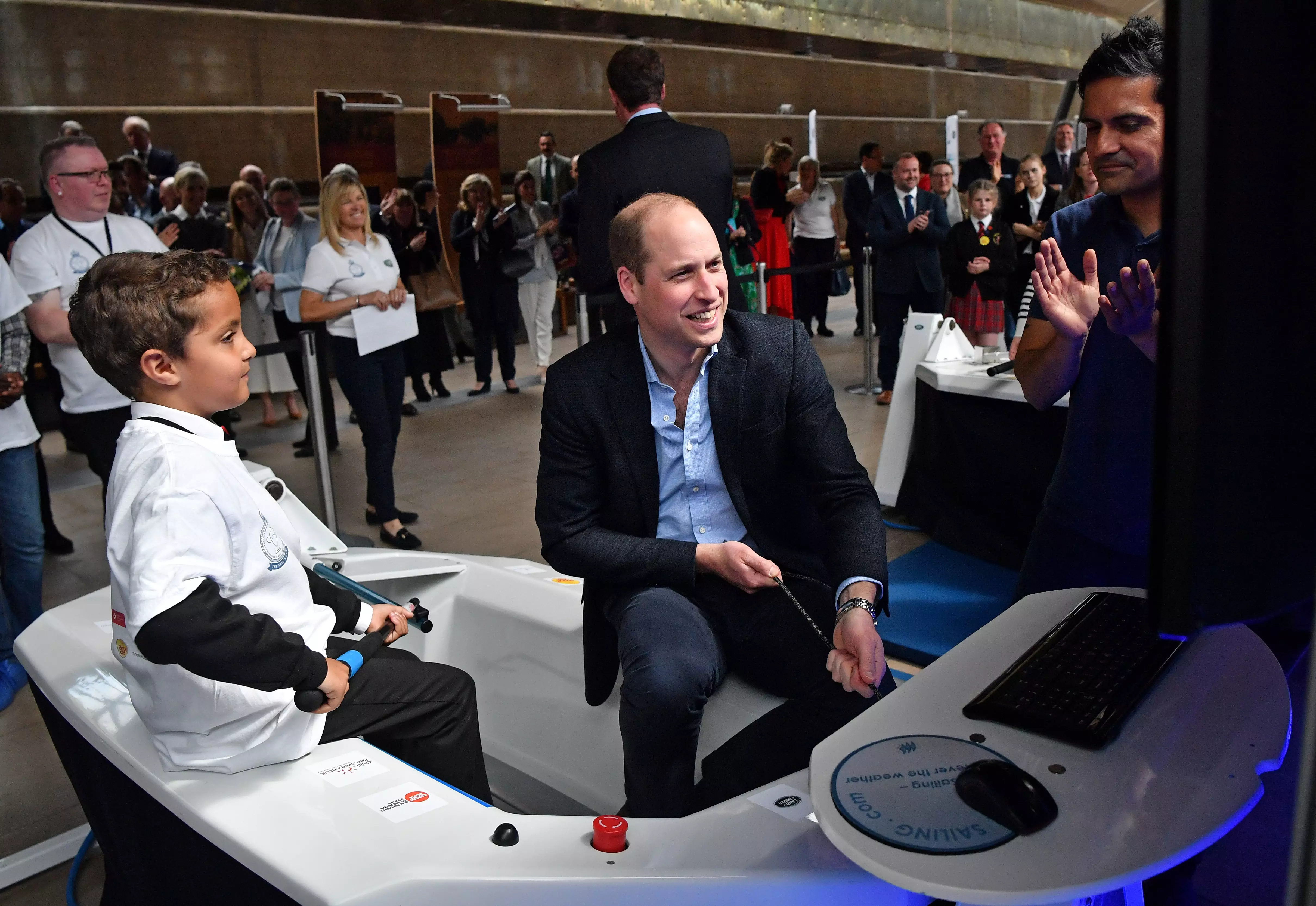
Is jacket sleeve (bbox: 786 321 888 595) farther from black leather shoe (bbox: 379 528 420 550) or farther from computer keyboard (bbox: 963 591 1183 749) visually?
black leather shoe (bbox: 379 528 420 550)

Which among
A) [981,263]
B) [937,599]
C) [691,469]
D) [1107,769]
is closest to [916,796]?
[1107,769]

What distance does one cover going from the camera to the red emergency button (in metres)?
1.17

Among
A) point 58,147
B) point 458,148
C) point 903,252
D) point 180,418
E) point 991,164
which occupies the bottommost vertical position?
point 180,418

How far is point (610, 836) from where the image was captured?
1176 mm

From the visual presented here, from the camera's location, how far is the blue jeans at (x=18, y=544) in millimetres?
2939

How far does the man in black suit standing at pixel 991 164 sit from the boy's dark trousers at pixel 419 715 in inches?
226

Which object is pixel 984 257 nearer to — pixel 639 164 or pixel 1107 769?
pixel 639 164

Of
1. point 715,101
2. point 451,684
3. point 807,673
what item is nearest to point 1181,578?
point 807,673

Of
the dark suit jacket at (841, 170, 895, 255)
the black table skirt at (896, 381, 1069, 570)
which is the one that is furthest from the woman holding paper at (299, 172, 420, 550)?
the dark suit jacket at (841, 170, 895, 255)

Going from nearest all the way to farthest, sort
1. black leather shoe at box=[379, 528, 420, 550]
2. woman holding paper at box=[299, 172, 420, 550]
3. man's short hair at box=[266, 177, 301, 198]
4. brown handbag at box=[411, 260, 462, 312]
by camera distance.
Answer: woman holding paper at box=[299, 172, 420, 550] < black leather shoe at box=[379, 528, 420, 550] < man's short hair at box=[266, 177, 301, 198] < brown handbag at box=[411, 260, 462, 312]

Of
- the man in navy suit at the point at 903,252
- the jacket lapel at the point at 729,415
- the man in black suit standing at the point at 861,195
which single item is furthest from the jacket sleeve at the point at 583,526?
the man in black suit standing at the point at 861,195

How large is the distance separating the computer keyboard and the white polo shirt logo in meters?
1.04

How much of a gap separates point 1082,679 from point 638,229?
1.01m

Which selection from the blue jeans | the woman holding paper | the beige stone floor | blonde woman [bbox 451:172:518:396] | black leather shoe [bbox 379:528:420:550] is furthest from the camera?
blonde woman [bbox 451:172:518:396]
